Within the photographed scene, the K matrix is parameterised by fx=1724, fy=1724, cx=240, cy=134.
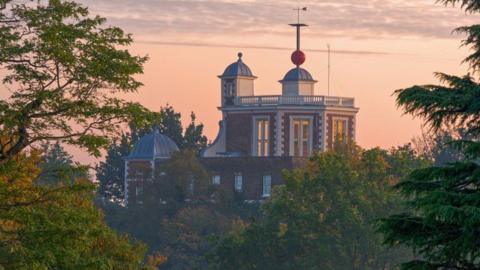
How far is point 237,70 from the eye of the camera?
155625mm

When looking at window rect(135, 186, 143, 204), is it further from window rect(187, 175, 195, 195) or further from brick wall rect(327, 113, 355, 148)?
brick wall rect(327, 113, 355, 148)

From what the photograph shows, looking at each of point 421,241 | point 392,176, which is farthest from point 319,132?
point 421,241

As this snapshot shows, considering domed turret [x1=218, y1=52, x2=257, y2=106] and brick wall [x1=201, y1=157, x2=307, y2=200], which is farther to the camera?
domed turret [x1=218, y1=52, x2=257, y2=106]

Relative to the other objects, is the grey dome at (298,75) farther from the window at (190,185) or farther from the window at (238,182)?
the window at (190,185)

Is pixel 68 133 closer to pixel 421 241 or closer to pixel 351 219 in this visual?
pixel 421 241

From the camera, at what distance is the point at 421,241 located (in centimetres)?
2272

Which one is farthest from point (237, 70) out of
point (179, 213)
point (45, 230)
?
point (45, 230)

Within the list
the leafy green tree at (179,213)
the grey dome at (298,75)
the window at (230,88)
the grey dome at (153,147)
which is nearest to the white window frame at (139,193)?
the leafy green tree at (179,213)

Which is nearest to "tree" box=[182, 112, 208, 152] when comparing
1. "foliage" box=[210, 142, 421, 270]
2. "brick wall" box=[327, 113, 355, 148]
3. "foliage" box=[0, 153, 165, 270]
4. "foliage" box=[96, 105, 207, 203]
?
"foliage" box=[96, 105, 207, 203]

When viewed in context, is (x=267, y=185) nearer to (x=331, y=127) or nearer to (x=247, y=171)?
(x=247, y=171)

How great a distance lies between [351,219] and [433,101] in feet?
225

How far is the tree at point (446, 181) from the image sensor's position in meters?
22.1

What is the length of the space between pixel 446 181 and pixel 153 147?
13213 centimetres

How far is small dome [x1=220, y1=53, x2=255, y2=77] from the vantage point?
511ft
